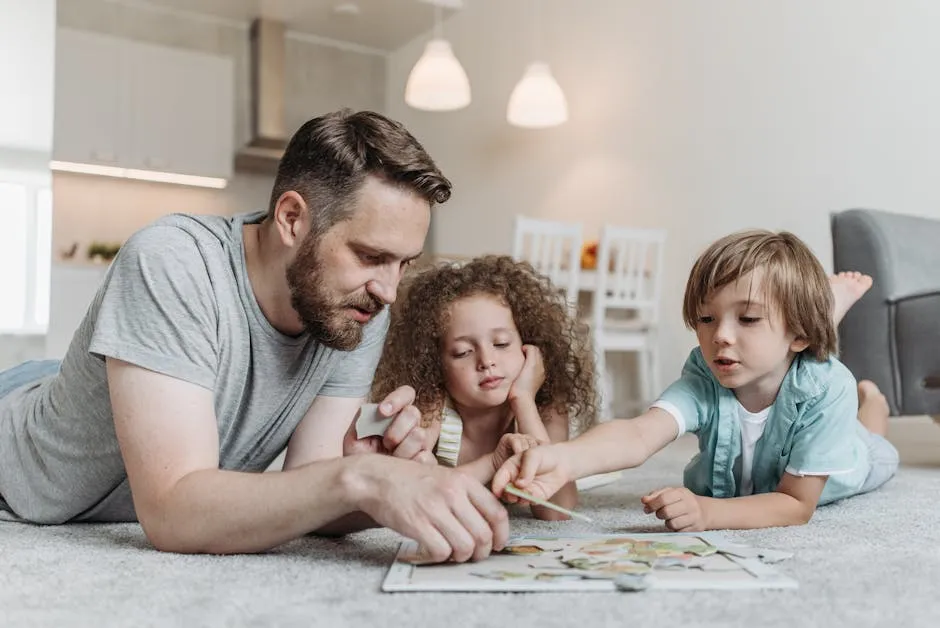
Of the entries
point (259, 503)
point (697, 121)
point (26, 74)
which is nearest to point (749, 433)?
point (259, 503)

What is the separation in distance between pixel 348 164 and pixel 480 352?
24.2 inches

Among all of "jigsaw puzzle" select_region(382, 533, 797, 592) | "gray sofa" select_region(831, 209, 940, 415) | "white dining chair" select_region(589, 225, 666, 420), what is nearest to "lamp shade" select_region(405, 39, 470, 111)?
"white dining chair" select_region(589, 225, 666, 420)

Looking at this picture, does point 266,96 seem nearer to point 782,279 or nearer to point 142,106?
point 142,106

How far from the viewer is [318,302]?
119cm

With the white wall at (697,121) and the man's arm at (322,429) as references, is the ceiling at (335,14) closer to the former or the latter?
the white wall at (697,121)

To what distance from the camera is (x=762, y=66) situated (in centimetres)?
410

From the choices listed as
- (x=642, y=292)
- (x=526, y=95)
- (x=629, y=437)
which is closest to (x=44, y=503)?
(x=629, y=437)

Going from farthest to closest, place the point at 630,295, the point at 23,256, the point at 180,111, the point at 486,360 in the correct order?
the point at 180,111 → the point at 630,295 → the point at 23,256 → the point at 486,360

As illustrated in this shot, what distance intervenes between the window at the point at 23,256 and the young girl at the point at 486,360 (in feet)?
5.81

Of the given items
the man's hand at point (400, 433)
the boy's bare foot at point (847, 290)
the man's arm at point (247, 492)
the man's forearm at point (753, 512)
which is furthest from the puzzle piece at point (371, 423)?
the boy's bare foot at point (847, 290)

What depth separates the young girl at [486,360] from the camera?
1.71 meters

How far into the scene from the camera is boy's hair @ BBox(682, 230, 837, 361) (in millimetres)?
1458

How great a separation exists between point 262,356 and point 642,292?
3.34 m

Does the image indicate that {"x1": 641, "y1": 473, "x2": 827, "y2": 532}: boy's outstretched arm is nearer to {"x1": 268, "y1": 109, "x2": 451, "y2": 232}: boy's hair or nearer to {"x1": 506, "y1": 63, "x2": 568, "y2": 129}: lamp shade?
{"x1": 268, "y1": 109, "x2": 451, "y2": 232}: boy's hair
